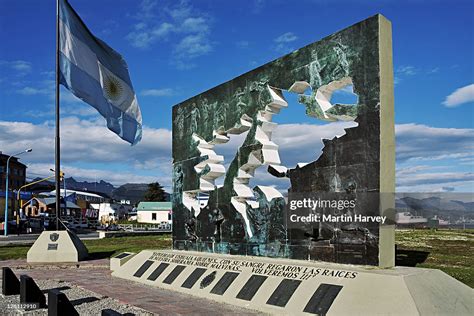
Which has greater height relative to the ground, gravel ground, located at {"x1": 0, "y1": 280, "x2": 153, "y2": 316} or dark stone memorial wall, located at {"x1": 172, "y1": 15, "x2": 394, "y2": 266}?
dark stone memorial wall, located at {"x1": 172, "y1": 15, "x2": 394, "y2": 266}

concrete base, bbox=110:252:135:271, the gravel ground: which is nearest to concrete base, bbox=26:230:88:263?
concrete base, bbox=110:252:135:271

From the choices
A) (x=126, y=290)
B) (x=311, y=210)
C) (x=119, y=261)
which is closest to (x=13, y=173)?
(x=119, y=261)

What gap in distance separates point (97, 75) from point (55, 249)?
6.22 metres

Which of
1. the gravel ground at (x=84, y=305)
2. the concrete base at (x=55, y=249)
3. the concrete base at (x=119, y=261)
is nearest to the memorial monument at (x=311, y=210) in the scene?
the concrete base at (x=119, y=261)

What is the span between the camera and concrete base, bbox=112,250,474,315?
21.1 ft

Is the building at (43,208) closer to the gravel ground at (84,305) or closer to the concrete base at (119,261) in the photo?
the concrete base at (119,261)

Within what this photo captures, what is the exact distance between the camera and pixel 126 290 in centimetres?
1012

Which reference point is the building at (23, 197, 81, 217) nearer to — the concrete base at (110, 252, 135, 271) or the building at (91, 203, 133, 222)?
the building at (91, 203, 133, 222)

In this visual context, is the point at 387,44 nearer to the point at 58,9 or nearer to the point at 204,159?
the point at 204,159

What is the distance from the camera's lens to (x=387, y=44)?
7.82 metres

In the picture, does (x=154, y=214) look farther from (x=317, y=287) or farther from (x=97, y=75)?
(x=317, y=287)

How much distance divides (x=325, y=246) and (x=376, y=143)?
2056 millimetres

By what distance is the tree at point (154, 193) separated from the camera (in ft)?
301

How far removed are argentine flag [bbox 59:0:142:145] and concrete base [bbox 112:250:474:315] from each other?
794cm
